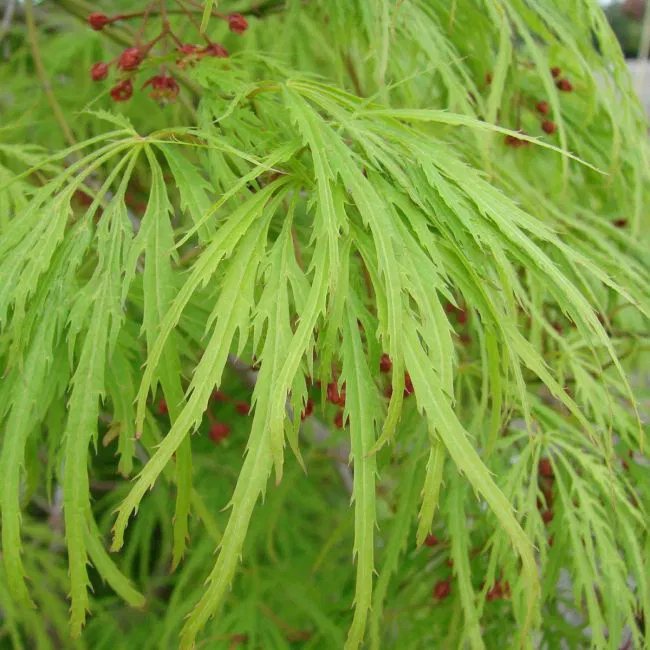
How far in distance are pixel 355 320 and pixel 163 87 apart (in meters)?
0.35

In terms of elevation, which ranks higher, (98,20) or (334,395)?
(98,20)

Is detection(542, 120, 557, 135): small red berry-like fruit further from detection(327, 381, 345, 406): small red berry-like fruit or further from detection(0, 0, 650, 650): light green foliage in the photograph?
detection(327, 381, 345, 406): small red berry-like fruit

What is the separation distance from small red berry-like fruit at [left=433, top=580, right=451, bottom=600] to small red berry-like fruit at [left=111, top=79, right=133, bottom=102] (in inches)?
22.2

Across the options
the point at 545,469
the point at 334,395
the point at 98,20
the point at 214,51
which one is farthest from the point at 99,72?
the point at 545,469

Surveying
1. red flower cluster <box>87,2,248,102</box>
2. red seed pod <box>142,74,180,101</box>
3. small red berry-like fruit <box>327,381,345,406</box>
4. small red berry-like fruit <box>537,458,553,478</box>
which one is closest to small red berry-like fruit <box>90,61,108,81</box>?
red flower cluster <box>87,2,248,102</box>

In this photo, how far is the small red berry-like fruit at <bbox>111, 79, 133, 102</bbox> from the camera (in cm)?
78

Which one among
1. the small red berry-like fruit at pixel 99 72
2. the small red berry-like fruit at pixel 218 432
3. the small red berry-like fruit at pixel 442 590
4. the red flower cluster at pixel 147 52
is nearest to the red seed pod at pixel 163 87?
the red flower cluster at pixel 147 52

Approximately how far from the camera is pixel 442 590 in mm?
830

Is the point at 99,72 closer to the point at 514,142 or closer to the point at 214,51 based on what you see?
→ the point at 214,51

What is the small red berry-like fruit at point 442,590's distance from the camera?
829 millimetres

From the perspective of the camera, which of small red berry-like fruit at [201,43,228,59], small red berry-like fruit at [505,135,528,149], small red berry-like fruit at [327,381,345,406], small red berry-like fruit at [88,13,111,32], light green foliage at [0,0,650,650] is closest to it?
light green foliage at [0,0,650,650]

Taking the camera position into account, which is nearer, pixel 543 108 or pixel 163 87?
pixel 163 87

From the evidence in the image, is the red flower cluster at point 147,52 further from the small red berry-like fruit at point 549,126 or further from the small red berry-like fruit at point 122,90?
the small red berry-like fruit at point 549,126

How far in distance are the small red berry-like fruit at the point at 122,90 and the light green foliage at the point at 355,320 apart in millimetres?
79
